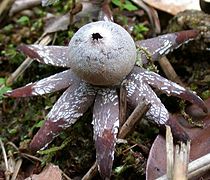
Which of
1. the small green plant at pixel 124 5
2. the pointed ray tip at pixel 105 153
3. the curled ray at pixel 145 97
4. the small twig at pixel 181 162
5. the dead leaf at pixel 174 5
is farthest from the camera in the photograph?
the small green plant at pixel 124 5

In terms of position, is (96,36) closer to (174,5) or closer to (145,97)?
(145,97)

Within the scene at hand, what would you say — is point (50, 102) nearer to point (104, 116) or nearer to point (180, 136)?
point (104, 116)

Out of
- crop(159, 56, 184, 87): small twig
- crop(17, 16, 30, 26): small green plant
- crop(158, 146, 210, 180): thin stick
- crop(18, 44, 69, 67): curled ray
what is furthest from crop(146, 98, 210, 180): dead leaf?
crop(17, 16, 30, 26): small green plant

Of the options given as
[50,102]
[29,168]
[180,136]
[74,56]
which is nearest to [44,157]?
[29,168]

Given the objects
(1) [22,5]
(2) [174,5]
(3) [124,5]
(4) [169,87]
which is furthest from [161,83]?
(1) [22,5]

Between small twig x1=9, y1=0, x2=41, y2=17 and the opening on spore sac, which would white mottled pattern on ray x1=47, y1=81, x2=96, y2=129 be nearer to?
the opening on spore sac

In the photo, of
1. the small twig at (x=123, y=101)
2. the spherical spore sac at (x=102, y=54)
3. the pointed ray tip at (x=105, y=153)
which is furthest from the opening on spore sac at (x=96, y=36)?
the pointed ray tip at (x=105, y=153)

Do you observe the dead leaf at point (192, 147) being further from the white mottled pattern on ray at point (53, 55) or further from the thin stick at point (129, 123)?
the white mottled pattern on ray at point (53, 55)
